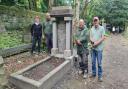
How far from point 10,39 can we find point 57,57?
290 cm

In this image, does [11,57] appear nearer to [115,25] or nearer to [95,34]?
[95,34]

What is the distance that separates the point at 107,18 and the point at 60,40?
24.0m

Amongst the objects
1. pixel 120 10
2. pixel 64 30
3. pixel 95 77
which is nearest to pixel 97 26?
pixel 95 77

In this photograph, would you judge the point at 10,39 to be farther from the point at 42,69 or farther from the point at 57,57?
the point at 42,69

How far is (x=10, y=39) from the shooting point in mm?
10961

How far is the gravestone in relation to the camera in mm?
9188

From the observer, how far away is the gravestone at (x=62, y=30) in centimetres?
919

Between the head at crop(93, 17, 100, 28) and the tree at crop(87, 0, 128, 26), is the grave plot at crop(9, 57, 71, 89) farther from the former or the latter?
the tree at crop(87, 0, 128, 26)

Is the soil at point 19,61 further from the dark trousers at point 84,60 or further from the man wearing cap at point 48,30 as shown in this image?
the dark trousers at point 84,60

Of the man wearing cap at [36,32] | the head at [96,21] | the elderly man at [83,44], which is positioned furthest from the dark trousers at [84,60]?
the man wearing cap at [36,32]

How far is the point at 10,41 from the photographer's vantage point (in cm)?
1080

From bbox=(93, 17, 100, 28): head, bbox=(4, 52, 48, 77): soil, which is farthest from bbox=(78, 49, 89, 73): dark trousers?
bbox=(4, 52, 48, 77): soil

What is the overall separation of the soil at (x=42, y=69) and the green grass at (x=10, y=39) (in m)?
2.34

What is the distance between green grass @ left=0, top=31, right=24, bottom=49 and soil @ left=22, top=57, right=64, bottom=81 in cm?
234
